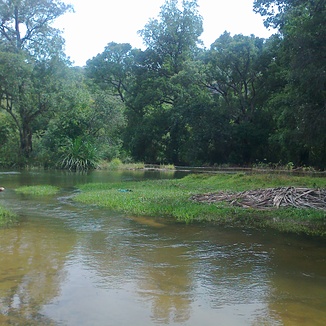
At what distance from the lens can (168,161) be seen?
4550 cm

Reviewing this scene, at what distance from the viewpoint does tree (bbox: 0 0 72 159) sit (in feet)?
122

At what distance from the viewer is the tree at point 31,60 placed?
3728 centimetres

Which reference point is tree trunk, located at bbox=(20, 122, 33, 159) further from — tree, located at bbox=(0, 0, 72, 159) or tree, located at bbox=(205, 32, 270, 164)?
tree, located at bbox=(205, 32, 270, 164)

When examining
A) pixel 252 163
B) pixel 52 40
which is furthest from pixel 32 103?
pixel 252 163

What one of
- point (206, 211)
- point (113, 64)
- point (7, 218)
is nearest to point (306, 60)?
point (206, 211)

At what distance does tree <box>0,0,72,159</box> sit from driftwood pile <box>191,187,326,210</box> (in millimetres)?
27892

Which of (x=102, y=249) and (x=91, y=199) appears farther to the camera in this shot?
(x=91, y=199)

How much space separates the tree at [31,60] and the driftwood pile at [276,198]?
27892 mm

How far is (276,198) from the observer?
13.1 metres

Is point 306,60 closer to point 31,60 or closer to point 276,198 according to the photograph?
point 276,198

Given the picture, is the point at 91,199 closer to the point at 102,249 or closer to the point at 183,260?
the point at 102,249

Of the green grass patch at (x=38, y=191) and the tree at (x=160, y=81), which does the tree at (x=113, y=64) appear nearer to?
the tree at (x=160, y=81)

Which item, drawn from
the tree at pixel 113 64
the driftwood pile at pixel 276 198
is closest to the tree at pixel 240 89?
the tree at pixel 113 64

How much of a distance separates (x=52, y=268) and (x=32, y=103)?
1352 inches
